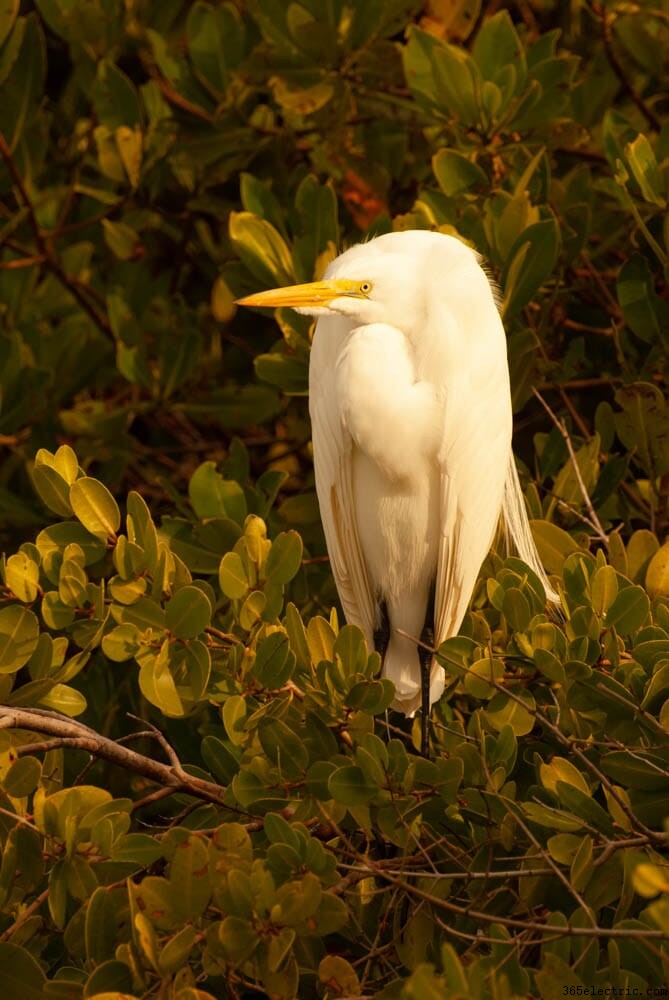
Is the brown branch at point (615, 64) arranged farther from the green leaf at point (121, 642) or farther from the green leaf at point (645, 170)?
the green leaf at point (121, 642)

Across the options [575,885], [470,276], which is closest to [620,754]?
[575,885]

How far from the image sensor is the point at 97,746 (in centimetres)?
194

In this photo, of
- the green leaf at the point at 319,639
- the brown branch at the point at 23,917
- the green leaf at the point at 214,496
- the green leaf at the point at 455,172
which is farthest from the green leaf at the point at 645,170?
the brown branch at the point at 23,917

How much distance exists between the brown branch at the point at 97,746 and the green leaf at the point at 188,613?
0.20m

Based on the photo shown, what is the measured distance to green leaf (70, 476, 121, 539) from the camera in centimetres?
200

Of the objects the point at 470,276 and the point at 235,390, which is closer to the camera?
the point at 470,276

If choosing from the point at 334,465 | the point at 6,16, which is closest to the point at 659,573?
the point at 334,465

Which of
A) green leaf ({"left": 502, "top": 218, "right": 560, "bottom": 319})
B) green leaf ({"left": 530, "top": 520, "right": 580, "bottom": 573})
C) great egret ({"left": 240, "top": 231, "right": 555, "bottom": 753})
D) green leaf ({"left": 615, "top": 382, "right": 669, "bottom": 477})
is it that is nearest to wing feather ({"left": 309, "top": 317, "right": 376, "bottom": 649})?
great egret ({"left": 240, "top": 231, "right": 555, "bottom": 753})

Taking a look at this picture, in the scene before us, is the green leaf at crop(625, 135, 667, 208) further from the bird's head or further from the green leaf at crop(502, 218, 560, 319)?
the bird's head

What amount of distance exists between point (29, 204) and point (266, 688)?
1.71m

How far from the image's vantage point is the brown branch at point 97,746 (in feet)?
6.24

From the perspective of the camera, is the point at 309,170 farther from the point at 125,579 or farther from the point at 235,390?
the point at 125,579

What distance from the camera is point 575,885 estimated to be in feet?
5.71

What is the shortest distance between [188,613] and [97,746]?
245mm
